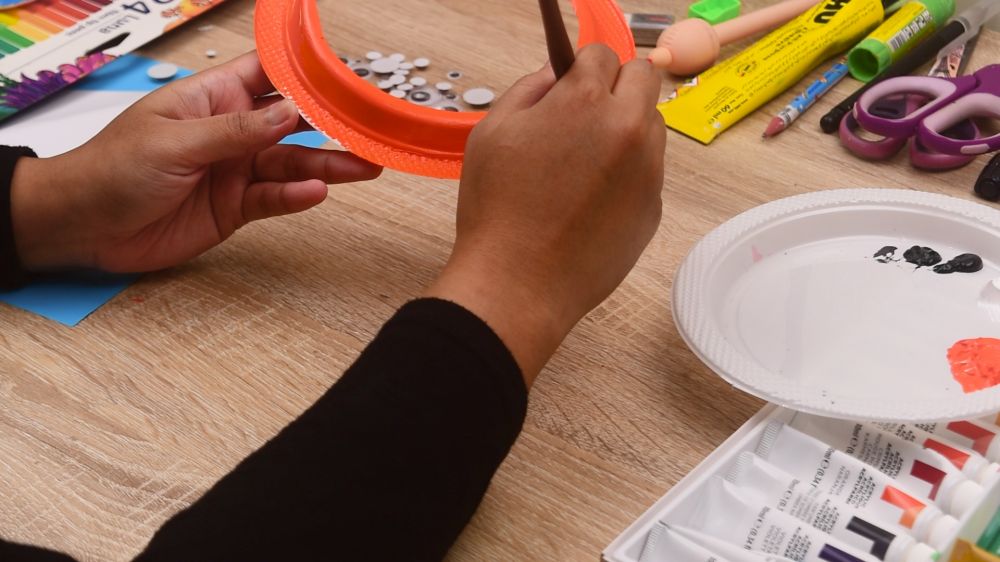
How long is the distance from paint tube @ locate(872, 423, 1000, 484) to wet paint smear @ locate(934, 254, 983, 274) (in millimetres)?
140

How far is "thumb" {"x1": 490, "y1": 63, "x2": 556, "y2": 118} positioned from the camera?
1.60 feet

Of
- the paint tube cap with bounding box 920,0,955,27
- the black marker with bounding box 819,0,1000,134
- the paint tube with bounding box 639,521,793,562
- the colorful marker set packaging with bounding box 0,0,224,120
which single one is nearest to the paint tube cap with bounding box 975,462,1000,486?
the paint tube with bounding box 639,521,793,562

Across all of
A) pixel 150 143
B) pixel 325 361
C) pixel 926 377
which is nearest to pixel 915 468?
pixel 926 377

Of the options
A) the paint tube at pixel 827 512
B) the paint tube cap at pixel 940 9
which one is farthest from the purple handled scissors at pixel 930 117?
the paint tube at pixel 827 512

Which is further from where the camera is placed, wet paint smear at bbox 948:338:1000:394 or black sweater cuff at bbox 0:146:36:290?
black sweater cuff at bbox 0:146:36:290

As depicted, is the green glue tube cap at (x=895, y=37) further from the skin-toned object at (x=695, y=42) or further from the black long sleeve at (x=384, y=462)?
the black long sleeve at (x=384, y=462)

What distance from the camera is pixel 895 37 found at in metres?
0.79

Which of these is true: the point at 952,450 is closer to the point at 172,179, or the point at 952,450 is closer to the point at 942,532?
the point at 942,532

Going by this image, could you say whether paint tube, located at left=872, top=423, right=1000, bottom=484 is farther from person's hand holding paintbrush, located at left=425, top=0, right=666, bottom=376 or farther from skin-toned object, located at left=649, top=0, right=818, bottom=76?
skin-toned object, located at left=649, top=0, right=818, bottom=76

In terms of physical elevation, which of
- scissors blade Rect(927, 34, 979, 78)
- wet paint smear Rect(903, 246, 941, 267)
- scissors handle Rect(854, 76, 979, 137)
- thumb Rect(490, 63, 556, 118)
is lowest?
wet paint smear Rect(903, 246, 941, 267)

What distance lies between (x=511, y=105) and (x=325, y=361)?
19cm

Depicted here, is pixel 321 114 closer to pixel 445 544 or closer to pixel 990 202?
pixel 445 544

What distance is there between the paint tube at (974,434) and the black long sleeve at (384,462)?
21 cm

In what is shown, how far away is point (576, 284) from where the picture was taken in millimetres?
473
